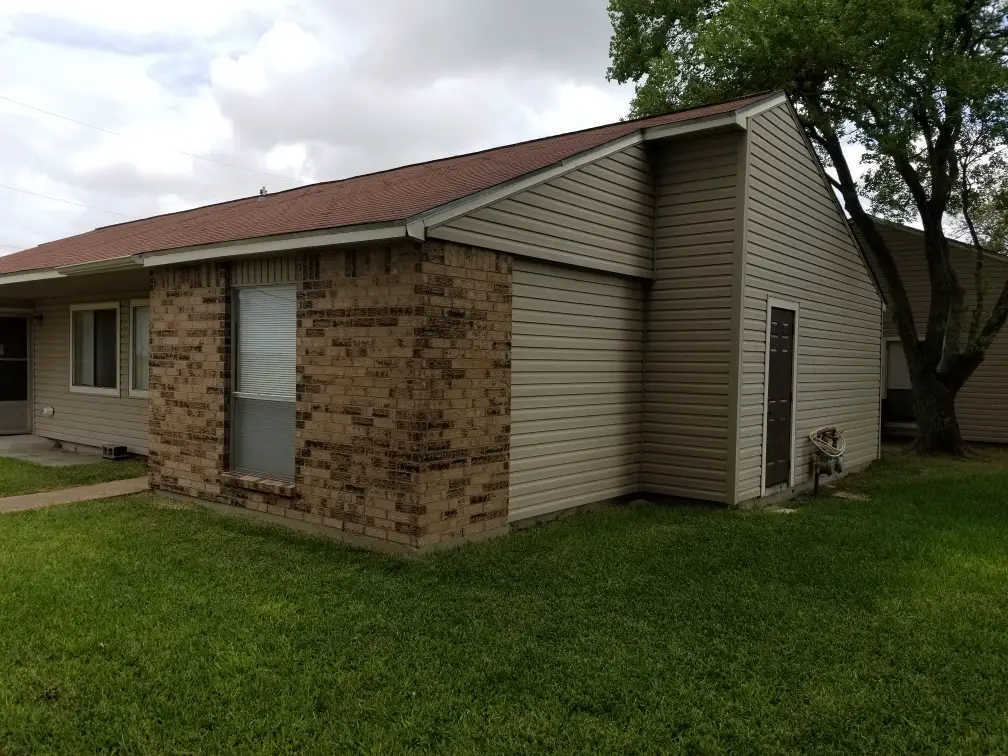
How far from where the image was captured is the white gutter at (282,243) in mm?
5652

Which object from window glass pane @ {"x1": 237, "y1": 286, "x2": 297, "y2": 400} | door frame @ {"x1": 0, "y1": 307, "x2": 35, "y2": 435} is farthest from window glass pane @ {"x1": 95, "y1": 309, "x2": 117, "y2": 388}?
window glass pane @ {"x1": 237, "y1": 286, "x2": 297, "y2": 400}

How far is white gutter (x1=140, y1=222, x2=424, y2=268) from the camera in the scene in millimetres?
5652

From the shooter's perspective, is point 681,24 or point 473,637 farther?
point 681,24

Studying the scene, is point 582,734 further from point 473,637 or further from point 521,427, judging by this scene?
point 521,427

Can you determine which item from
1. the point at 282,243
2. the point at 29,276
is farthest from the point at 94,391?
the point at 282,243

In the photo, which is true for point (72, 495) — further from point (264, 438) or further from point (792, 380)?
point (792, 380)

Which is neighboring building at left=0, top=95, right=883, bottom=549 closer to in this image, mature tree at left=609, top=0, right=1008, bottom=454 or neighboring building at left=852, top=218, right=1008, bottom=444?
mature tree at left=609, top=0, right=1008, bottom=454

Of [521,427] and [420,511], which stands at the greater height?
[521,427]

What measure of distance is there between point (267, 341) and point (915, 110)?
12.6 metres

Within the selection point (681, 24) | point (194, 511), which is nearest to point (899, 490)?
point (194, 511)

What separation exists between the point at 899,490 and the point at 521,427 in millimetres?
5946

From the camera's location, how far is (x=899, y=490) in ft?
32.7

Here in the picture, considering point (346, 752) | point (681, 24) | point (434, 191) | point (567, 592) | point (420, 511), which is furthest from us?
point (681, 24)

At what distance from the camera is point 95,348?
1194cm
